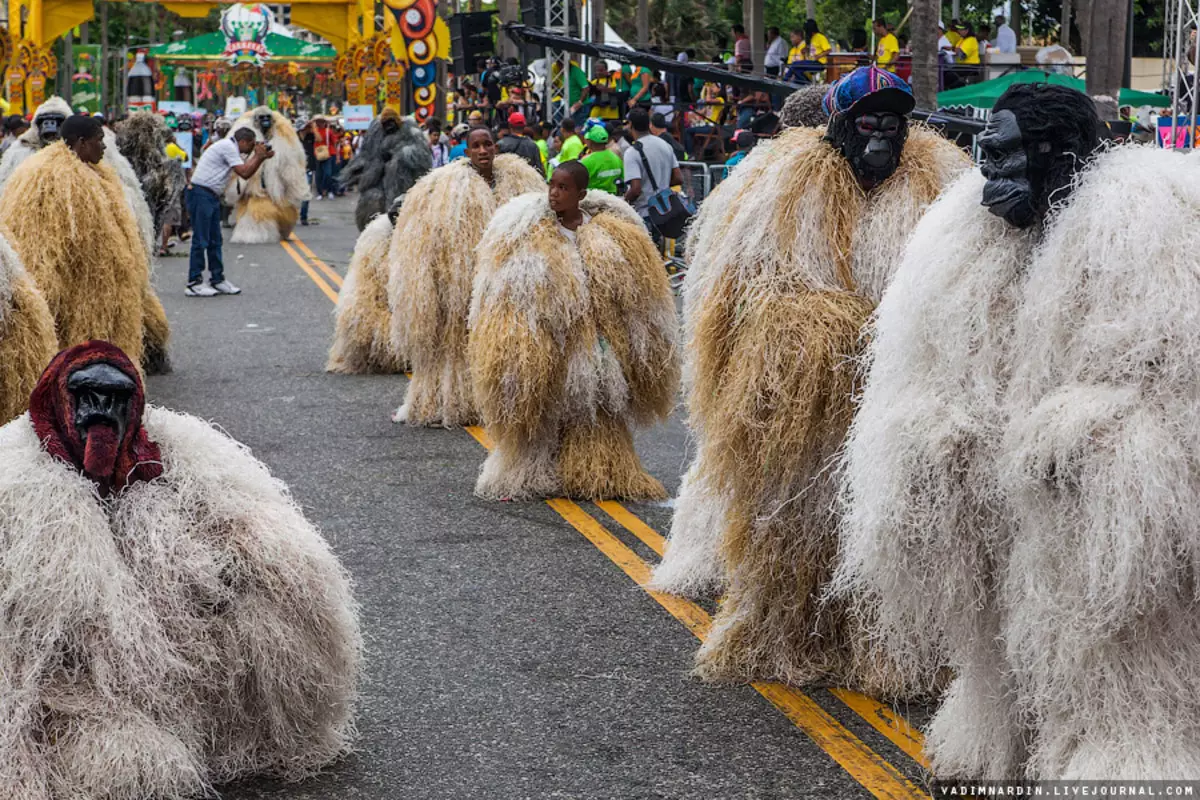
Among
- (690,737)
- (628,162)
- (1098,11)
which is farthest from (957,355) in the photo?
(1098,11)

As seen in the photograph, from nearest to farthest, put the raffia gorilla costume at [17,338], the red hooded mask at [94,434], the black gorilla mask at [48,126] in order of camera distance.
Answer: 1. the red hooded mask at [94,434]
2. the raffia gorilla costume at [17,338]
3. the black gorilla mask at [48,126]

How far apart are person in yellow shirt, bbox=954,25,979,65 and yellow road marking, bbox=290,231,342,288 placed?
32.9 feet

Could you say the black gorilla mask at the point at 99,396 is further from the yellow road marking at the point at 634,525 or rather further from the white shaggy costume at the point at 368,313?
the white shaggy costume at the point at 368,313

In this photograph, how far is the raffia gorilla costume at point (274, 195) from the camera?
25.8m

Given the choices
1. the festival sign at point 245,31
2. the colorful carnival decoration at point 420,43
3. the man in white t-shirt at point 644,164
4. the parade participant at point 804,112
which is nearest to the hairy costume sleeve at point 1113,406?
the parade participant at point 804,112

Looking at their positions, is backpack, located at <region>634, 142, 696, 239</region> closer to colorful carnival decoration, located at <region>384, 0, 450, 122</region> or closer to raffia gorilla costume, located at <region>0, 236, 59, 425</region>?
raffia gorilla costume, located at <region>0, 236, 59, 425</region>

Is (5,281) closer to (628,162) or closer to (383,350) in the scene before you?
(383,350)

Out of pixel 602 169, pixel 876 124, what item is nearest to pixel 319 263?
pixel 602 169

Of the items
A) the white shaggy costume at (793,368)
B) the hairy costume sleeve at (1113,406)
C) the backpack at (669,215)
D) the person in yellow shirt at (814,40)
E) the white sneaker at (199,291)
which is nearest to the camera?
the hairy costume sleeve at (1113,406)

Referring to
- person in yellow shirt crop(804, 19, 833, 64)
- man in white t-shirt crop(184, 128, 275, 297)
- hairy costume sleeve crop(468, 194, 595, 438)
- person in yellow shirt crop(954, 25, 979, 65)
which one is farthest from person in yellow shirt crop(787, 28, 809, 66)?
hairy costume sleeve crop(468, 194, 595, 438)

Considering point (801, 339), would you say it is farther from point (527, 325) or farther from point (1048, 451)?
point (527, 325)

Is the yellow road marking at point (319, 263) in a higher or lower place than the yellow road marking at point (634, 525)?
higher

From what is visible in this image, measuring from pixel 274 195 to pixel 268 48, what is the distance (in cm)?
2674

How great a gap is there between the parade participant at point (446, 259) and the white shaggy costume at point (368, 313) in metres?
2.02
